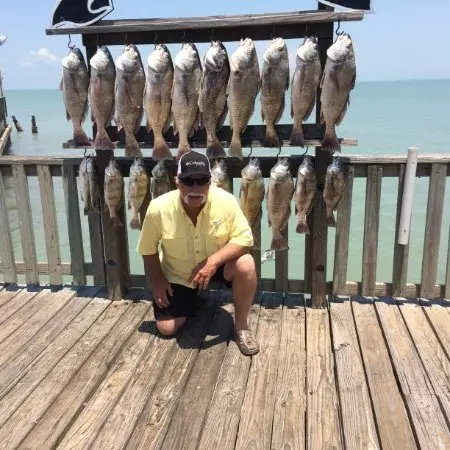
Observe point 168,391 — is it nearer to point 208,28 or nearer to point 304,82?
point 304,82

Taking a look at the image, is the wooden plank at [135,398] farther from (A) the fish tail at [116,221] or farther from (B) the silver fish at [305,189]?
(B) the silver fish at [305,189]

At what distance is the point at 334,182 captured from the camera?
343 centimetres

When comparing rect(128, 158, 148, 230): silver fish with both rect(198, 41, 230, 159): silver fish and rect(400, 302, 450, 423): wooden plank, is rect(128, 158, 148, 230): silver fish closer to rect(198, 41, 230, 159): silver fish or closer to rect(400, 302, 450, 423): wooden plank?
rect(198, 41, 230, 159): silver fish

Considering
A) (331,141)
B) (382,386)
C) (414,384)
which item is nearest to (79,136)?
(331,141)

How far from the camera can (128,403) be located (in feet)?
8.91

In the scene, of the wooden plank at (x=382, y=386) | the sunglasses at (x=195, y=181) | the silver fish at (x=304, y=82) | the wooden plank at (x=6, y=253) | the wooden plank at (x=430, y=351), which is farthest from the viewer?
the wooden plank at (x=6, y=253)

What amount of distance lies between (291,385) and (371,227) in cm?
149

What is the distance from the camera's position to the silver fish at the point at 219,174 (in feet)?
11.5

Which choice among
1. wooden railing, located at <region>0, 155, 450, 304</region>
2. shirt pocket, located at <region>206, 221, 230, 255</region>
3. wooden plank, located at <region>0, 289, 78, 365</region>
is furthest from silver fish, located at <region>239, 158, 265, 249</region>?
wooden plank, located at <region>0, 289, 78, 365</region>

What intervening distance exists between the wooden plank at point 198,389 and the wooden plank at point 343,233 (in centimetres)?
91

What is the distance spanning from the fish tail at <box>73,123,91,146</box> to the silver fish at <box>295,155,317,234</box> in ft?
4.98

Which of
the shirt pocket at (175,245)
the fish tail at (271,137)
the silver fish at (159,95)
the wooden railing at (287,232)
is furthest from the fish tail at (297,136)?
the shirt pocket at (175,245)

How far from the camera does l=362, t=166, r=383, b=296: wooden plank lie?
365 cm

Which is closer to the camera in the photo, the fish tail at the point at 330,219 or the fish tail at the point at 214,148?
the fish tail at the point at 214,148
